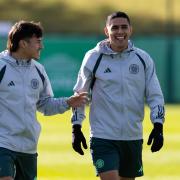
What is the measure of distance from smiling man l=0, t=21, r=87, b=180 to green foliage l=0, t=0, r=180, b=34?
131 ft

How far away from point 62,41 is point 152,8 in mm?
16437

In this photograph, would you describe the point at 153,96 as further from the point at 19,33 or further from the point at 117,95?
the point at 19,33

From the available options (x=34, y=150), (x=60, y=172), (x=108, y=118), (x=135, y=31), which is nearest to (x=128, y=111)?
(x=108, y=118)

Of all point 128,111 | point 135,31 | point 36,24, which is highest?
point 135,31

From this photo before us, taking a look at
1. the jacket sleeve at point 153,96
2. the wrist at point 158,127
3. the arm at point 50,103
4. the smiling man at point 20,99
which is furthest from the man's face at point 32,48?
the wrist at point 158,127

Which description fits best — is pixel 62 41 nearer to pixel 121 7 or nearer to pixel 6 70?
pixel 121 7

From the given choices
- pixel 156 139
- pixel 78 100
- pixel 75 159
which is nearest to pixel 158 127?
pixel 156 139

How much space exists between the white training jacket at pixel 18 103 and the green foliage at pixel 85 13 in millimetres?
39908

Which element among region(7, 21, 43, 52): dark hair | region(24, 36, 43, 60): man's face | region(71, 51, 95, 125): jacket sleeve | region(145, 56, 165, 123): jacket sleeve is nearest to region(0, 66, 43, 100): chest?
region(24, 36, 43, 60): man's face

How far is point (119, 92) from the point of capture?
9.70m

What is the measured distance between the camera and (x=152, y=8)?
5216 cm

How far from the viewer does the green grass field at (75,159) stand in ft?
46.9

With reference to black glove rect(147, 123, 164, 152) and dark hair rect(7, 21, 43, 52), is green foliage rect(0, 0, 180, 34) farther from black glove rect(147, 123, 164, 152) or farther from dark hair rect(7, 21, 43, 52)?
dark hair rect(7, 21, 43, 52)

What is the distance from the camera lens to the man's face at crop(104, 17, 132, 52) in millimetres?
9672
